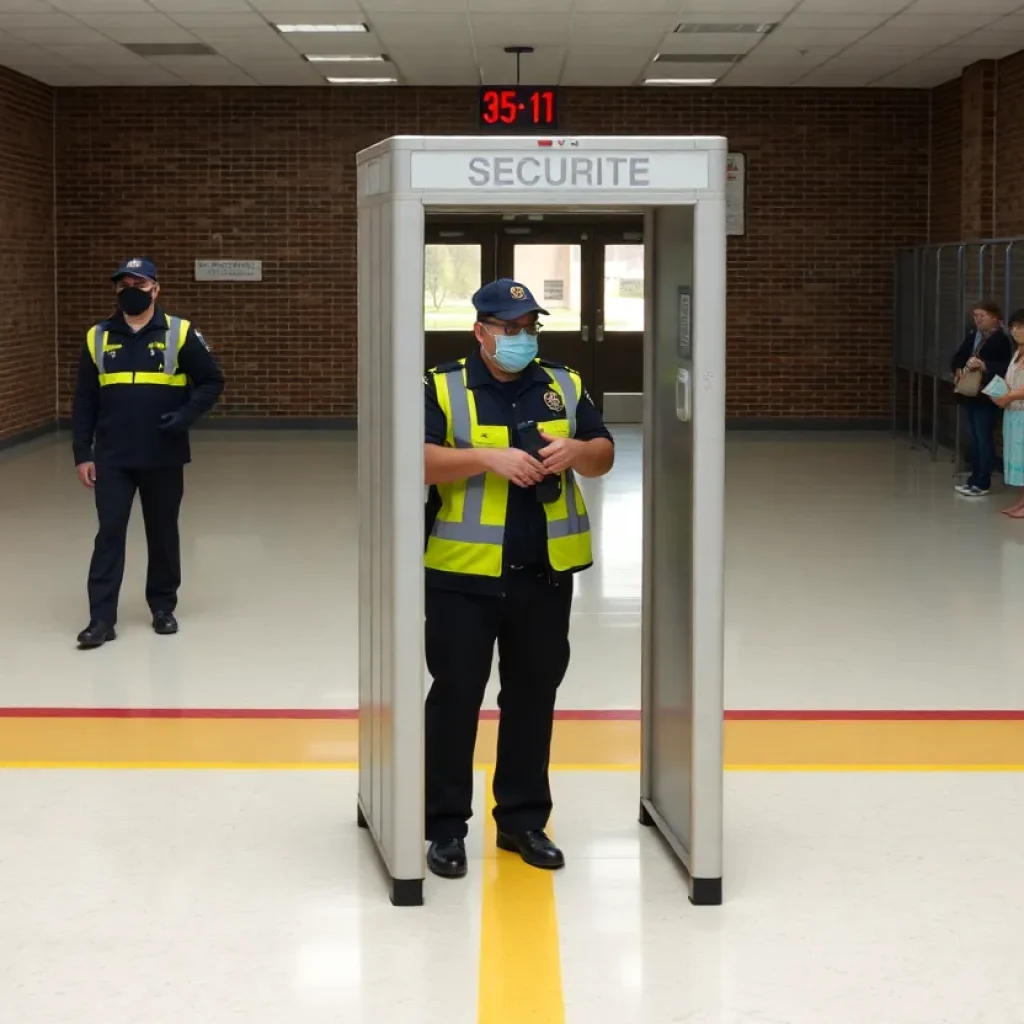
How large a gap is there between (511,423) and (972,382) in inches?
364

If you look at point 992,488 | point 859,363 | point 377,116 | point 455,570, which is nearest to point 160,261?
point 377,116

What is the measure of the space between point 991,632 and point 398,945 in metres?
4.50

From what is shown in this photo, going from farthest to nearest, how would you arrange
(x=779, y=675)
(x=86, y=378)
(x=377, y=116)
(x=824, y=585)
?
(x=377, y=116)
(x=824, y=585)
(x=86, y=378)
(x=779, y=675)

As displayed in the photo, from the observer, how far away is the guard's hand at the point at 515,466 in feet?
14.0

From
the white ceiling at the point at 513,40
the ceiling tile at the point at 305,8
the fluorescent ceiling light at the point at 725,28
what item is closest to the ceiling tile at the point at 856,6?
the white ceiling at the point at 513,40

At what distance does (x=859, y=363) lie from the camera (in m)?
18.6

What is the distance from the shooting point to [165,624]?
7.69 metres

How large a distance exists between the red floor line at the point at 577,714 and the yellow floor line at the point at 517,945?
1532mm

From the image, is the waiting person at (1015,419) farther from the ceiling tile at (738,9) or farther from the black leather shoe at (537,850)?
the black leather shoe at (537,850)

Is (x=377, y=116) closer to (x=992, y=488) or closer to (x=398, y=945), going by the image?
(x=992, y=488)

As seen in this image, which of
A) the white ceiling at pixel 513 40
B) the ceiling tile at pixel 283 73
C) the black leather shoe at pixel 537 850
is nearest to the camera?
the black leather shoe at pixel 537 850

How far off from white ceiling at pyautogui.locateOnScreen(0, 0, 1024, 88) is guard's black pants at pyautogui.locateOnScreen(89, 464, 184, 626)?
6480mm

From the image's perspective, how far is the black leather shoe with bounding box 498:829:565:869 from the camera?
4.49m

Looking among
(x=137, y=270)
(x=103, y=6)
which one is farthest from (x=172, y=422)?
(x=103, y=6)
